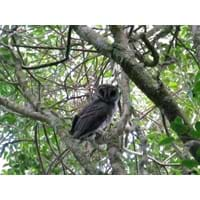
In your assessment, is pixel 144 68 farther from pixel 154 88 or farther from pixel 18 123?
pixel 18 123

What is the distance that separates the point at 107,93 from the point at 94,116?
128mm

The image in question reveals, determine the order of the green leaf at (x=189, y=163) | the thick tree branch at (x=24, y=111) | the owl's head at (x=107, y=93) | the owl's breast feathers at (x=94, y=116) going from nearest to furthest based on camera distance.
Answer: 1. the green leaf at (x=189, y=163)
2. the thick tree branch at (x=24, y=111)
3. the owl's breast feathers at (x=94, y=116)
4. the owl's head at (x=107, y=93)

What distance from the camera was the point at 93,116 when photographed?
2273mm

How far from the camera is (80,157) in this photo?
5.22 feet

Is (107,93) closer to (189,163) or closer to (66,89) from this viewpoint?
(66,89)

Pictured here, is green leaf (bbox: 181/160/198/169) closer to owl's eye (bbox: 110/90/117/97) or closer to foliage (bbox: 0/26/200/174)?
foliage (bbox: 0/26/200/174)

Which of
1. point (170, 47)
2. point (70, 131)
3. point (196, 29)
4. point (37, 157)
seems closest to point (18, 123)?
point (37, 157)

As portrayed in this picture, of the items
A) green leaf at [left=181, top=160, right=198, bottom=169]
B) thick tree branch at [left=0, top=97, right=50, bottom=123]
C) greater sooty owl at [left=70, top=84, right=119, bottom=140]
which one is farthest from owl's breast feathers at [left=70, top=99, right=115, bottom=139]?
green leaf at [left=181, top=160, right=198, bottom=169]

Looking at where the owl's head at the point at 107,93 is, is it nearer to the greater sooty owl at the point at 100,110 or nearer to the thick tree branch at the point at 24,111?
the greater sooty owl at the point at 100,110

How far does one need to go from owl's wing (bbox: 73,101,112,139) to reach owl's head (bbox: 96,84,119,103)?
1.4 inches

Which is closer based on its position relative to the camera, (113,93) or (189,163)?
(189,163)

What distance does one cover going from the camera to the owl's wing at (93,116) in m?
2.12

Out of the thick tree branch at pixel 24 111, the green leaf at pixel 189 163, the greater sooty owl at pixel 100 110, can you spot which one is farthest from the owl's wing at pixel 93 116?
the green leaf at pixel 189 163

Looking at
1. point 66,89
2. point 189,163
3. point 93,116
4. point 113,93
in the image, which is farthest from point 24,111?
point 189,163
